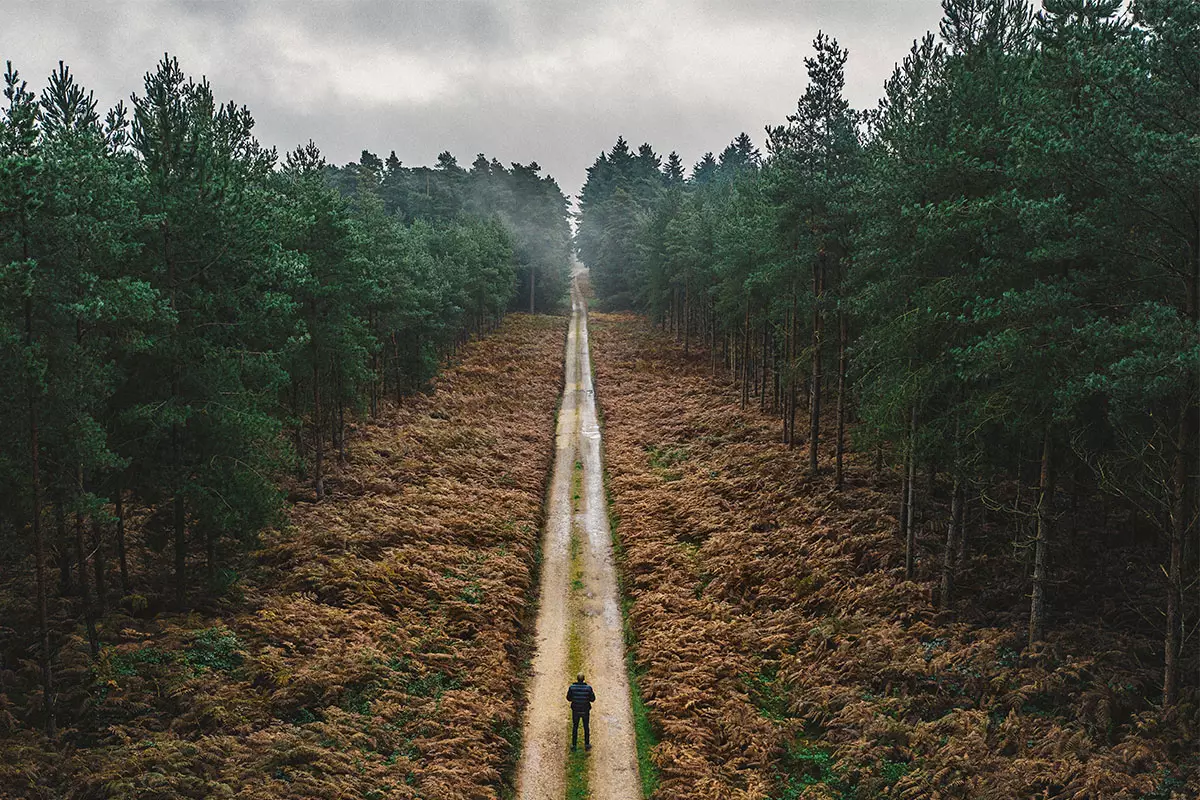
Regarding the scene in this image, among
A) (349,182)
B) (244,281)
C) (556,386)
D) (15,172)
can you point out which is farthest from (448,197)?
(15,172)

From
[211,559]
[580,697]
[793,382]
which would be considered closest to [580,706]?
[580,697]

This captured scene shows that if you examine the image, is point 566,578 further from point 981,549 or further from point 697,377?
point 697,377

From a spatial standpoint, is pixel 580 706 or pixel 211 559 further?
pixel 211 559

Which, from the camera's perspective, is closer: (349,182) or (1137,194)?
(1137,194)

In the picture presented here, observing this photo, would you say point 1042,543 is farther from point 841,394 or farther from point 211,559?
point 211,559

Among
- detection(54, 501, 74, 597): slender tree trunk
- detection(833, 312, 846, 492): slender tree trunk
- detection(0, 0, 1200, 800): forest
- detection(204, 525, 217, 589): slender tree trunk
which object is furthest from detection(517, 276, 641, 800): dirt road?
detection(54, 501, 74, 597): slender tree trunk
